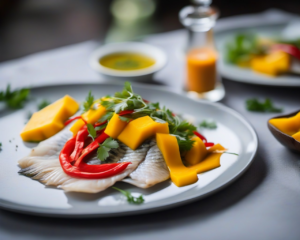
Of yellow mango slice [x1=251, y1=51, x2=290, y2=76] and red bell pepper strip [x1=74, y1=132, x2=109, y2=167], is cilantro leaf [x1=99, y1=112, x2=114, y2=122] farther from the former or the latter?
yellow mango slice [x1=251, y1=51, x2=290, y2=76]

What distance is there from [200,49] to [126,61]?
2.12 ft

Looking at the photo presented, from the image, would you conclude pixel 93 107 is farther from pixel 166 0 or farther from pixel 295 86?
pixel 166 0

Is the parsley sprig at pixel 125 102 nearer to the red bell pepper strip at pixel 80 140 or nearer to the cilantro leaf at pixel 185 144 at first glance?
the red bell pepper strip at pixel 80 140

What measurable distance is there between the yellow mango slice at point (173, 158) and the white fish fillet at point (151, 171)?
0.02 meters

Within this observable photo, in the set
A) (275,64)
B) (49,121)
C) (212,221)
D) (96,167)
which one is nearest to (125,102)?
(96,167)

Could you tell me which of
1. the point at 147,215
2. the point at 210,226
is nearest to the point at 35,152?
the point at 147,215

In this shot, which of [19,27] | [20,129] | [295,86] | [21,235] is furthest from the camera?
[19,27]

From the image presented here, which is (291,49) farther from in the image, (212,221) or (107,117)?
(212,221)

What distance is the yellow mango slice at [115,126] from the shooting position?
1.65 meters

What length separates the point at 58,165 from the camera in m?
1.61

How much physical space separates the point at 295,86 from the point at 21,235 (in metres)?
1.91

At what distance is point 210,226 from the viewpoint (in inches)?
54.1

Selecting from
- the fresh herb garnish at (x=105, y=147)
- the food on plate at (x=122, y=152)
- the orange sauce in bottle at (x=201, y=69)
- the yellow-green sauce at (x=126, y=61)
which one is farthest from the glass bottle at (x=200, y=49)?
the fresh herb garnish at (x=105, y=147)

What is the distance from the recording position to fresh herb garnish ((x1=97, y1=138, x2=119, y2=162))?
5.19 ft
